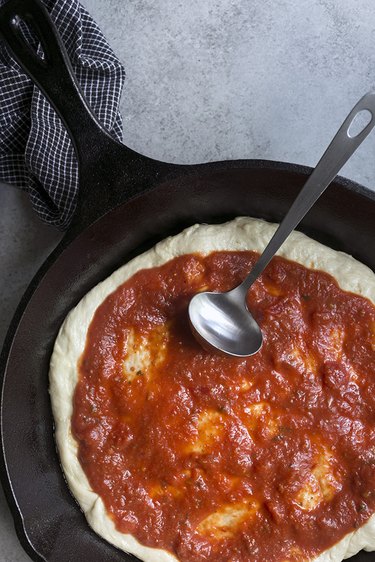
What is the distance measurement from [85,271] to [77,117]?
67cm

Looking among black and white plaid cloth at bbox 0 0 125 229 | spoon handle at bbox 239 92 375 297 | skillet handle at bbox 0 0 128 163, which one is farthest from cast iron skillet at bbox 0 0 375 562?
black and white plaid cloth at bbox 0 0 125 229

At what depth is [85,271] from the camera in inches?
115

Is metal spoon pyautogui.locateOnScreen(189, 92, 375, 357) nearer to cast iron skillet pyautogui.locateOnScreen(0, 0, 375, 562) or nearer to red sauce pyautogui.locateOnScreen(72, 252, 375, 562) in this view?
red sauce pyautogui.locateOnScreen(72, 252, 375, 562)

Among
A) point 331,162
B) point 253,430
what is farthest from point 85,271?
point 331,162

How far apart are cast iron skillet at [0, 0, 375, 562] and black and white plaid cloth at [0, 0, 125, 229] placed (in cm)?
33

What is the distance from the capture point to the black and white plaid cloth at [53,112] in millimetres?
2926

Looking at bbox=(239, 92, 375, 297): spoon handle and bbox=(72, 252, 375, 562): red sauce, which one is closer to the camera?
bbox=(239, 92, 375, 297): spoon handle

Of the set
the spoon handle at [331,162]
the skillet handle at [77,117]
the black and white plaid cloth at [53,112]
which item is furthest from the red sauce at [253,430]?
the black and white plaid cloth at [53,112]

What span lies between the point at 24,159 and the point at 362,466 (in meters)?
1.89

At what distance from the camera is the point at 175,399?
9.04ft

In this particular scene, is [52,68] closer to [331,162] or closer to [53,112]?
[53,112]

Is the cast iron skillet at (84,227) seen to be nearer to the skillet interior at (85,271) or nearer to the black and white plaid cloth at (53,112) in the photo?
the skillet interior at (85,271)

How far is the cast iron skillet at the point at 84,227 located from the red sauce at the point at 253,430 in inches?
8.7

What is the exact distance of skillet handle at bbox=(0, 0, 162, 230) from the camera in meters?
2.45
